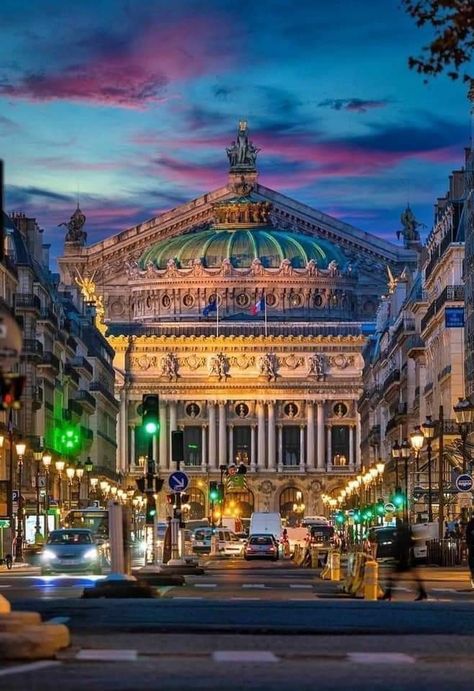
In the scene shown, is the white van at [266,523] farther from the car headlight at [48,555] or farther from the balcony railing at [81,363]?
the car headlight at [48,555]

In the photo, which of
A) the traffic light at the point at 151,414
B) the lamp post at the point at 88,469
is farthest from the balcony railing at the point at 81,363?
the traffic light at the point at 151,414

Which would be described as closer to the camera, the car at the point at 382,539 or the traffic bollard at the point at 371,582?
the traffic bollard at the point at 371,582

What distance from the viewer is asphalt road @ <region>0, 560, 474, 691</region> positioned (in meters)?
19.7

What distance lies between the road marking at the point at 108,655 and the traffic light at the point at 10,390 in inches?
111

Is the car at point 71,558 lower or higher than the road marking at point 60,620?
higher

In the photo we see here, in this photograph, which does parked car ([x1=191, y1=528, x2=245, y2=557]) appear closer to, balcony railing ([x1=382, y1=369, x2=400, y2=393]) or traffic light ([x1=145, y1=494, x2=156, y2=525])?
balcony railing ([x1=382, y1=369, x2=400, y2=393])

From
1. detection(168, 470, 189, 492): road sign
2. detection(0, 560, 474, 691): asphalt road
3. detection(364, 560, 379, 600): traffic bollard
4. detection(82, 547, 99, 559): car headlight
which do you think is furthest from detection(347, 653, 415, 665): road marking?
detection(168, 470, 189, 492): road sign

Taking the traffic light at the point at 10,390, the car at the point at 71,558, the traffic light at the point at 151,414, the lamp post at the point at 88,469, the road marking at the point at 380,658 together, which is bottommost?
the road marking at the point at 380,658

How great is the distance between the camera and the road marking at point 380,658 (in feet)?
72.5

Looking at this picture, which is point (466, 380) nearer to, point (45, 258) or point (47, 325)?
point (47, 325)

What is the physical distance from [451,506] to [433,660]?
98.2m

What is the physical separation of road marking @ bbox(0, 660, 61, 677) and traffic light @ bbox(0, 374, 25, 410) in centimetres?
228

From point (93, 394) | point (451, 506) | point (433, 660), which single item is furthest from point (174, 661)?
point (93, 394)

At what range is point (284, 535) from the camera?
138 meters
